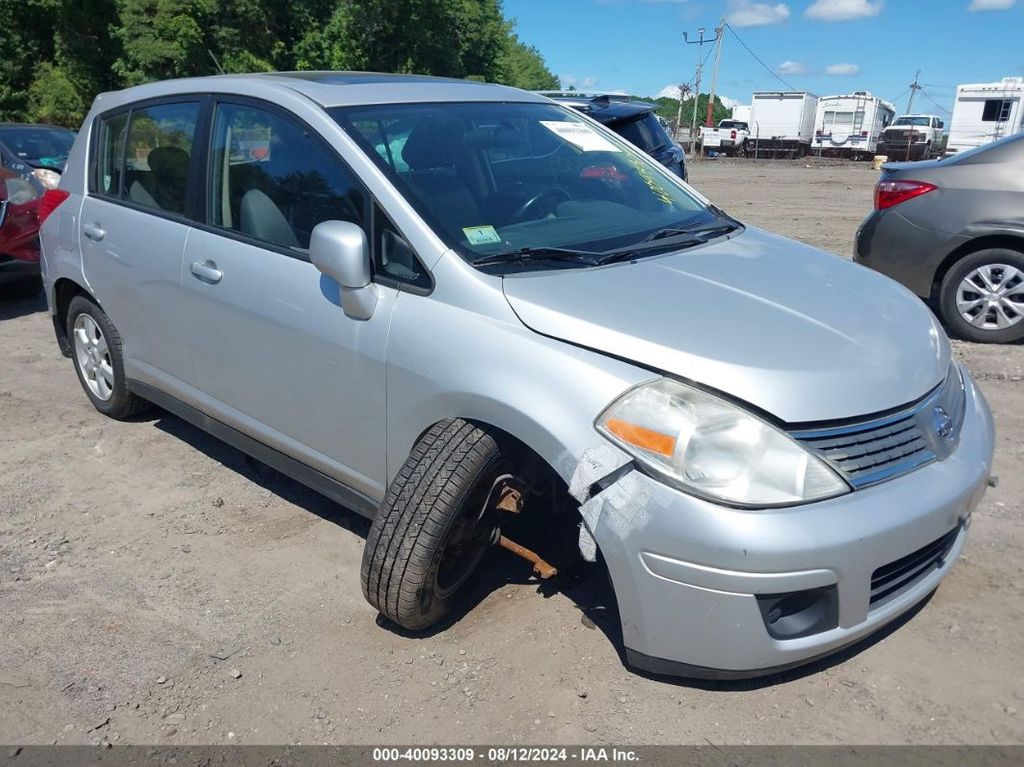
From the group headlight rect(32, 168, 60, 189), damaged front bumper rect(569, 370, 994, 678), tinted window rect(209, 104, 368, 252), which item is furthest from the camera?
headlight rect(32, 168, 60, 189)

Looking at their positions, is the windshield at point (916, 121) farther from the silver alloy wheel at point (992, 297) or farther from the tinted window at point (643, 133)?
the silver alloy wheel at point (992, 297)

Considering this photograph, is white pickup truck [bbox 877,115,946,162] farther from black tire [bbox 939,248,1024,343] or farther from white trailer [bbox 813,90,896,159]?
black tire [bbox 939,248,1024,343]

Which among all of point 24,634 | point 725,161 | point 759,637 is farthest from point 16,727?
point 725,161

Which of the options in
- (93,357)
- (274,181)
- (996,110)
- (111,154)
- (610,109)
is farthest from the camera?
(996,110)

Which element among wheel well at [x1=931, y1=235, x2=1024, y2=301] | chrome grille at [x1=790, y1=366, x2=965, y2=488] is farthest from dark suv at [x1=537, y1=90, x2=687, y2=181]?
chrome grille at [x1=790, y1=366, x2=965, y2=488]

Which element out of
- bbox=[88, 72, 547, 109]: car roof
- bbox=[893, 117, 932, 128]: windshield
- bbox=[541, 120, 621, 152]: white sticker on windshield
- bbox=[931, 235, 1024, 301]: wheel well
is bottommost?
bbox=[931, 235, 1024, 301]: wheel well

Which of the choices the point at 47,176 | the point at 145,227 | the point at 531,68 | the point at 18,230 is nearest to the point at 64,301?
the point at 145,227

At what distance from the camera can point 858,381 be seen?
2414 mm

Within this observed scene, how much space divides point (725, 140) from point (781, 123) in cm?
344

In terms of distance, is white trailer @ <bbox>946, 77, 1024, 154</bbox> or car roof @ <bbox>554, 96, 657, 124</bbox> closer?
car roof @ <bbox>554, 96, 657, 124</bbox>

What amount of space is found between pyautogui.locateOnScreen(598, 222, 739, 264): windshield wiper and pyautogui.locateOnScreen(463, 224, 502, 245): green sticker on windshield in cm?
37

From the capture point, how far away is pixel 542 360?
8.17 ft

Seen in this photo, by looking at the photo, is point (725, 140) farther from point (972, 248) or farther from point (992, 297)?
point (992, 297)

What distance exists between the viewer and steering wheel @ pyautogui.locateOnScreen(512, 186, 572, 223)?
3.18m
